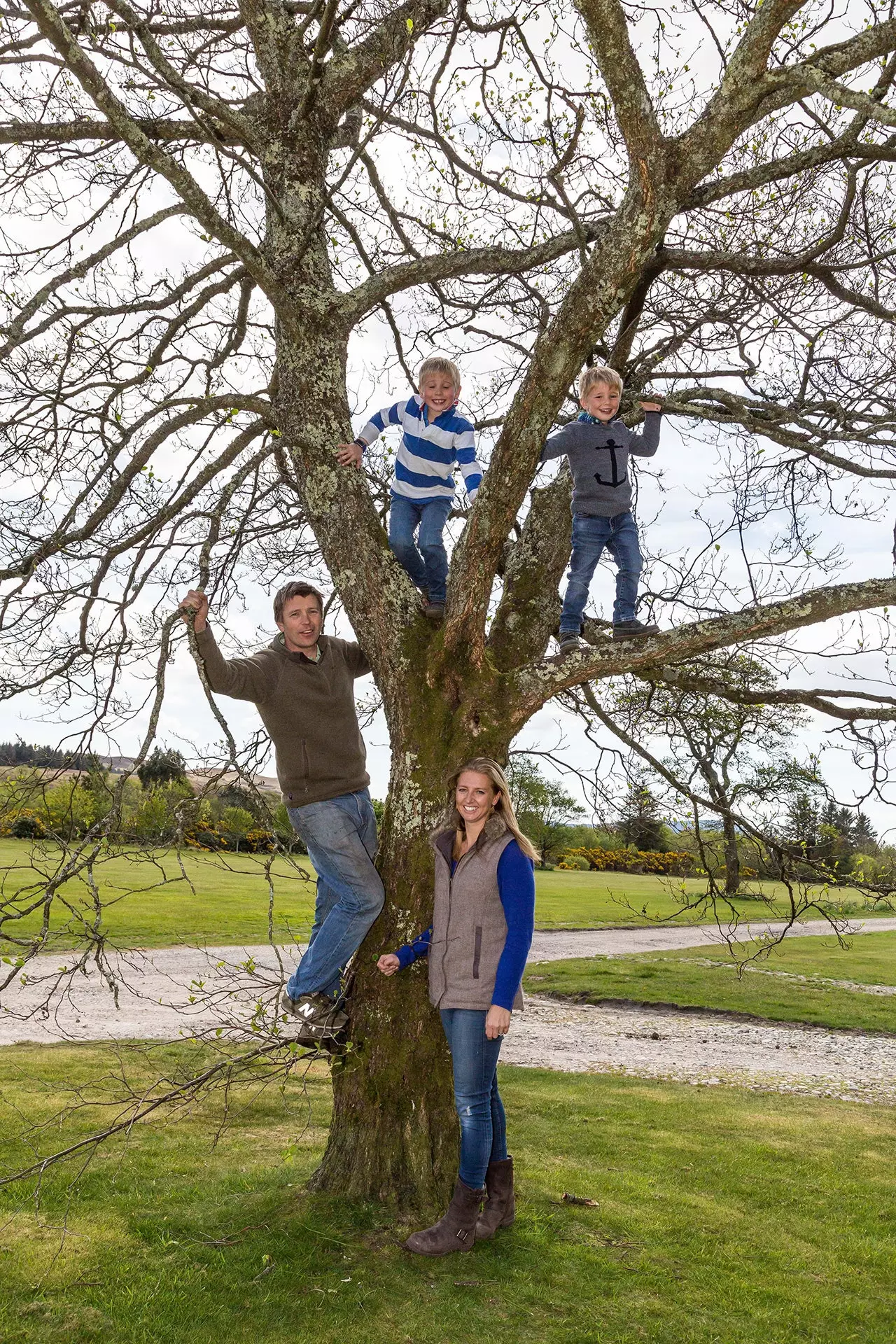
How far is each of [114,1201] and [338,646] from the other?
3.59m

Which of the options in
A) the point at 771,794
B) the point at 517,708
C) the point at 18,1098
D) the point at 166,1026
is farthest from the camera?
the point at 166,1026

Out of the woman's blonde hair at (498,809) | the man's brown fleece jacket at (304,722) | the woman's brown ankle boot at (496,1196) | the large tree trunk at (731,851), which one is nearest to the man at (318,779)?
the man's brown fleece jacket at (304,722)

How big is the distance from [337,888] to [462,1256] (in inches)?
75.8

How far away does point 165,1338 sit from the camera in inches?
162

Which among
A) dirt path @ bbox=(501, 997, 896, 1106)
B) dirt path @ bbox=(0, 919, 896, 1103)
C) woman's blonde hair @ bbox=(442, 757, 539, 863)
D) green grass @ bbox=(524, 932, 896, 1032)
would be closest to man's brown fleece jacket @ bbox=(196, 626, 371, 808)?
woman's blonde hair @ bbox=(442, 757, 539, 863)

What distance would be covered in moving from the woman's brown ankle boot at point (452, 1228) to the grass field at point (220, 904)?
3423mm

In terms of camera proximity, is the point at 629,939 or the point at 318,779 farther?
the point at 629,939

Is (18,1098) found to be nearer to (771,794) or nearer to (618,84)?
(771,794)

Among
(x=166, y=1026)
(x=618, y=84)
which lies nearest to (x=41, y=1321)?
(x=618, y=84)

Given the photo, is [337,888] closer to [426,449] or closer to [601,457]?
[426,449]

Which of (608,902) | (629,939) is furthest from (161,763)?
(608,902)

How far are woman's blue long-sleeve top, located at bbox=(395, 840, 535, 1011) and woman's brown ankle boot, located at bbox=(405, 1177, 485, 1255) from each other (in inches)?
41.1

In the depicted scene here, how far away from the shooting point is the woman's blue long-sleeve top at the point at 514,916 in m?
4.34

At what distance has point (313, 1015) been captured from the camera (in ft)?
15.8
